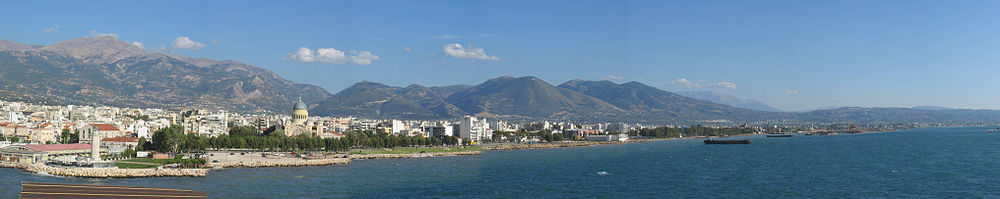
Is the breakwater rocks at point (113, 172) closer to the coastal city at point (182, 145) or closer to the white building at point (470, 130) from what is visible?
the coastal city at point (182, 145)

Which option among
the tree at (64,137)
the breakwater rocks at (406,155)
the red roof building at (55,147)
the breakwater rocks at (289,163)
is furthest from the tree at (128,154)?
the tree at (64,137)

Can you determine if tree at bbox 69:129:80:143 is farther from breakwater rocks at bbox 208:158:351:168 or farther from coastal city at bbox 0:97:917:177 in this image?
breakwater rocks at bbox 208:158:351:168

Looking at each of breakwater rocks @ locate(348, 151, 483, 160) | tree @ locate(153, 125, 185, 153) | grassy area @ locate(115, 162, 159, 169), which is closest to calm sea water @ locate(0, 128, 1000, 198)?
grassy area @ locate(115, 162, 159, 169)

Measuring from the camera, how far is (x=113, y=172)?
48.3 meters

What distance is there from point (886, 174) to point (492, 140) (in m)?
94.1

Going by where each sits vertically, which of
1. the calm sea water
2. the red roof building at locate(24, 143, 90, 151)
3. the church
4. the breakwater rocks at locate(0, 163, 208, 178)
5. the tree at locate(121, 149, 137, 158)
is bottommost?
the calm sea water

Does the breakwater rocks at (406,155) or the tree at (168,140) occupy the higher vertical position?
the tree at (168,140)

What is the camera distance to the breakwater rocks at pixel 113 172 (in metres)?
47.7

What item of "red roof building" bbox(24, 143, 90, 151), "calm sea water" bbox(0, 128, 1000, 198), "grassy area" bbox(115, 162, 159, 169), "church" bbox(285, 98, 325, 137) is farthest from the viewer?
"church" bbox(285, 98, 325, 137)

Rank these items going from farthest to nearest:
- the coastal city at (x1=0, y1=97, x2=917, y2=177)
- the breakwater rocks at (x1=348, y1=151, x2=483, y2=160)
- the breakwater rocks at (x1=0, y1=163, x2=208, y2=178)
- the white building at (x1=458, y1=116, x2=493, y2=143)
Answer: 1. the white building at (x1=458, y1=116, x2=493, y2=143)
2. the breakwater rocks at (x1=348, y1=151, x2=483, y2=160)
3. the coastal city at (x1=0, y1=97, x2=917, y2=177)
4. the breakwater rocks at (x1=0, y1=163, x2=208, y2=178)

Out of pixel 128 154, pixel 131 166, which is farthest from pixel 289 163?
pixel 128 154

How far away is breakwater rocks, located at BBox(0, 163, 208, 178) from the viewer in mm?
47731

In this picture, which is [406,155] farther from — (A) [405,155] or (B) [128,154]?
(B) [128,154]

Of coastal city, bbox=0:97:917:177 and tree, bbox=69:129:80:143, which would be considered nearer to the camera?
coastal city, bbox=0:97:917:177
